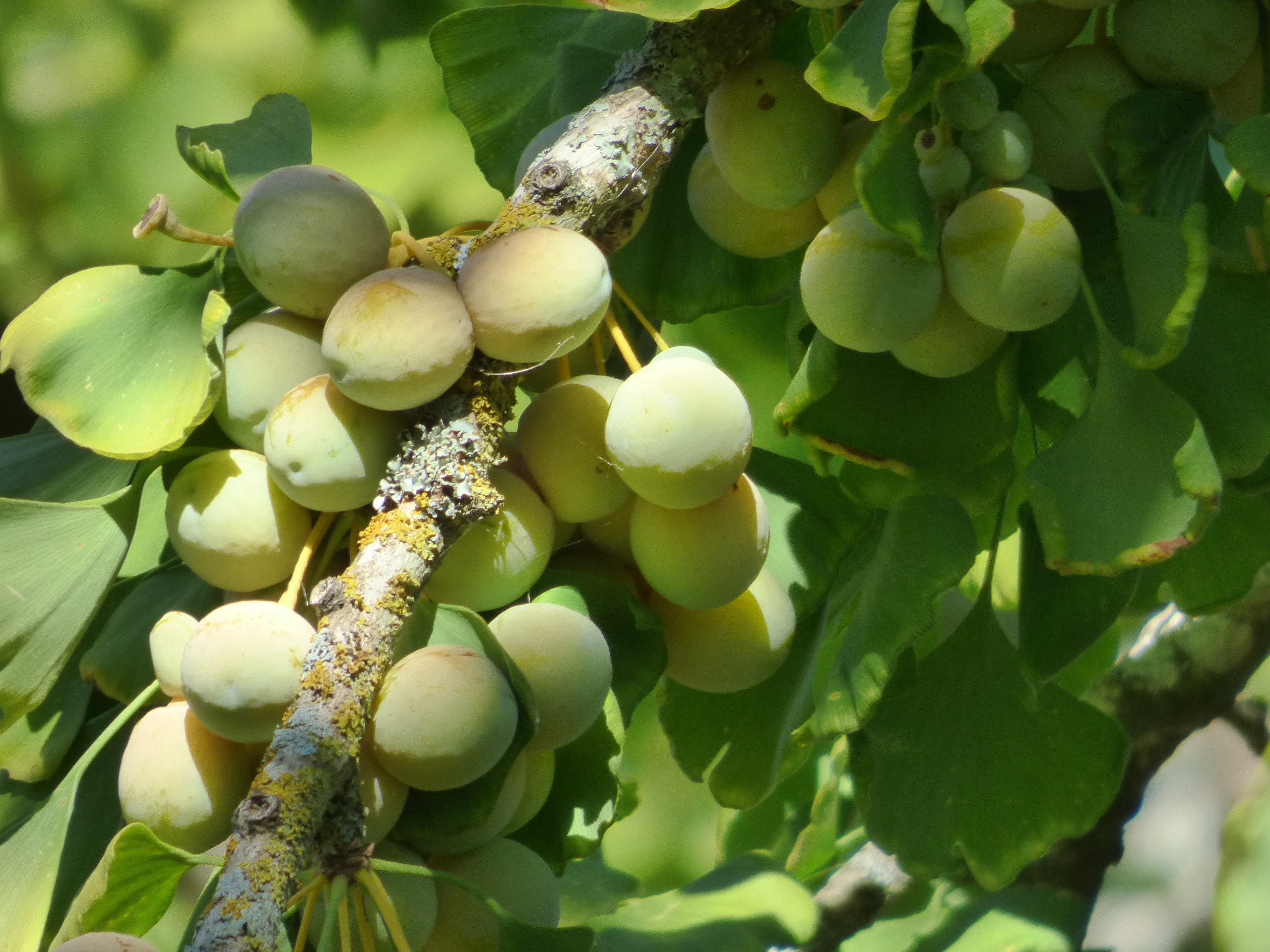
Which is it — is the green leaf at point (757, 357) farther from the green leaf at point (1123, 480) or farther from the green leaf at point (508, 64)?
the green leaf at point (1123, 480)

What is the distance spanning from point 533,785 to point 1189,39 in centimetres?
34

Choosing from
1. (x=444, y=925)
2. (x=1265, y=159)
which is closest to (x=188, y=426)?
(x=444, y=925)

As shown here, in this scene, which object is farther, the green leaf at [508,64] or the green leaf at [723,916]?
the green leaf at [723,916]

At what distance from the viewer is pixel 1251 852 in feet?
3.02

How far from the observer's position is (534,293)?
1.18ft

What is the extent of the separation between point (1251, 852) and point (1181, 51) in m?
0.74

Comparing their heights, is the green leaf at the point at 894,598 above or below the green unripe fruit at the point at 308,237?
below

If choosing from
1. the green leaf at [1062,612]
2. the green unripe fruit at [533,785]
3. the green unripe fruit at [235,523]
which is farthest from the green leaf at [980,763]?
the green unripe fruit at [235,523]

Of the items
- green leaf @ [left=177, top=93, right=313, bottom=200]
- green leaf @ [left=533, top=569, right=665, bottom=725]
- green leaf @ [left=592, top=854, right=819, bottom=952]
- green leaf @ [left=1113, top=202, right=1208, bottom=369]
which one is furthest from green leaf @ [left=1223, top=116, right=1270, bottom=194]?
green leaf @ [left=592, top=854, right=819, bottom=952]

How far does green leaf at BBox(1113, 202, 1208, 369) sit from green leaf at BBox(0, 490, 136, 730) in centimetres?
35

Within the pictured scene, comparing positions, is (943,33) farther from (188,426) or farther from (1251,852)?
(1251,852)

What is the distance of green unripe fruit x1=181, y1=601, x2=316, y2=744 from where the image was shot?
0.34 meters

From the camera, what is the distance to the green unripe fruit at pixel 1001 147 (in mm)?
380

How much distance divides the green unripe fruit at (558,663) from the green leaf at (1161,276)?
196mm
